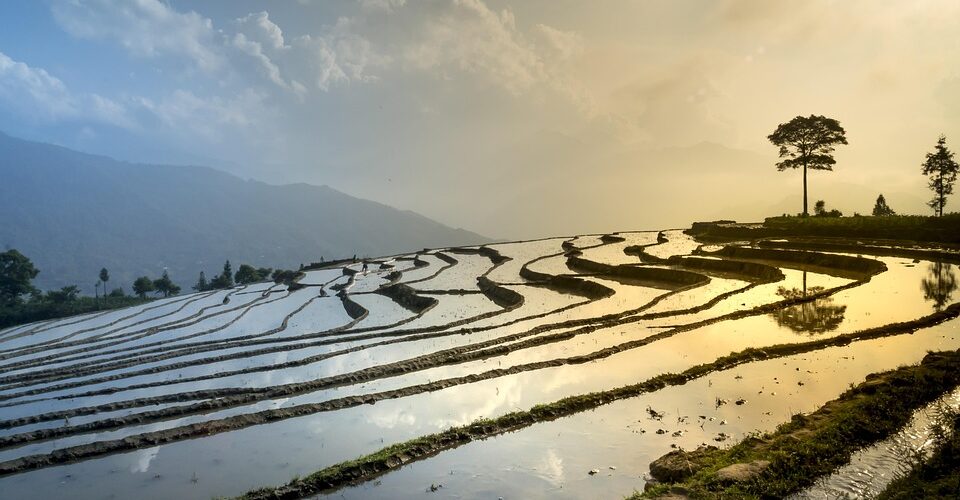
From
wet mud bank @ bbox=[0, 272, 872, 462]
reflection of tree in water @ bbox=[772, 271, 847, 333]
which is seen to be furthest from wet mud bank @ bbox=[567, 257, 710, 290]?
wet mud bank @ bbox=[0, 272, 872, 462]

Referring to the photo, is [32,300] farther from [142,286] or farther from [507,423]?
[507,423]

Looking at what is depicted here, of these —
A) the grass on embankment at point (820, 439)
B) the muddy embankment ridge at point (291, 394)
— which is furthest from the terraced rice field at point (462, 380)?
the grass on embankment at point (820, 439)

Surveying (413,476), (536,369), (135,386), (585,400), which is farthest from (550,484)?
(135,386)

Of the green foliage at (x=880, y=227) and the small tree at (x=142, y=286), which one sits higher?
the green foliage at (x=880, y=227)

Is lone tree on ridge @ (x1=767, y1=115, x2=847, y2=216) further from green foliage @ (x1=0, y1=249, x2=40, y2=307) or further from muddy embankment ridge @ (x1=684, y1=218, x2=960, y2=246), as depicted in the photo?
green foliage @ (x1=0, y1=249, x2=40, y2=307)

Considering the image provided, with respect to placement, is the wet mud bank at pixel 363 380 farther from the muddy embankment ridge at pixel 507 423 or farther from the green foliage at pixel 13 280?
the green foliage at pixel 13 280

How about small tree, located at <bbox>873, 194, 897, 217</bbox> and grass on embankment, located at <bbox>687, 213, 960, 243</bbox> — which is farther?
small tree, located at <bbox>873, 194, 897, 217</bbox>

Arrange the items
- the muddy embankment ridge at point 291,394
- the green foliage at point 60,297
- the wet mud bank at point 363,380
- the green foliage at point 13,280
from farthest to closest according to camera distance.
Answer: the green foliage at point 60,297, the green foliage at point 13,280, the wet mud bank at point 363,380, the muddy embankment ridge at point 291,394
